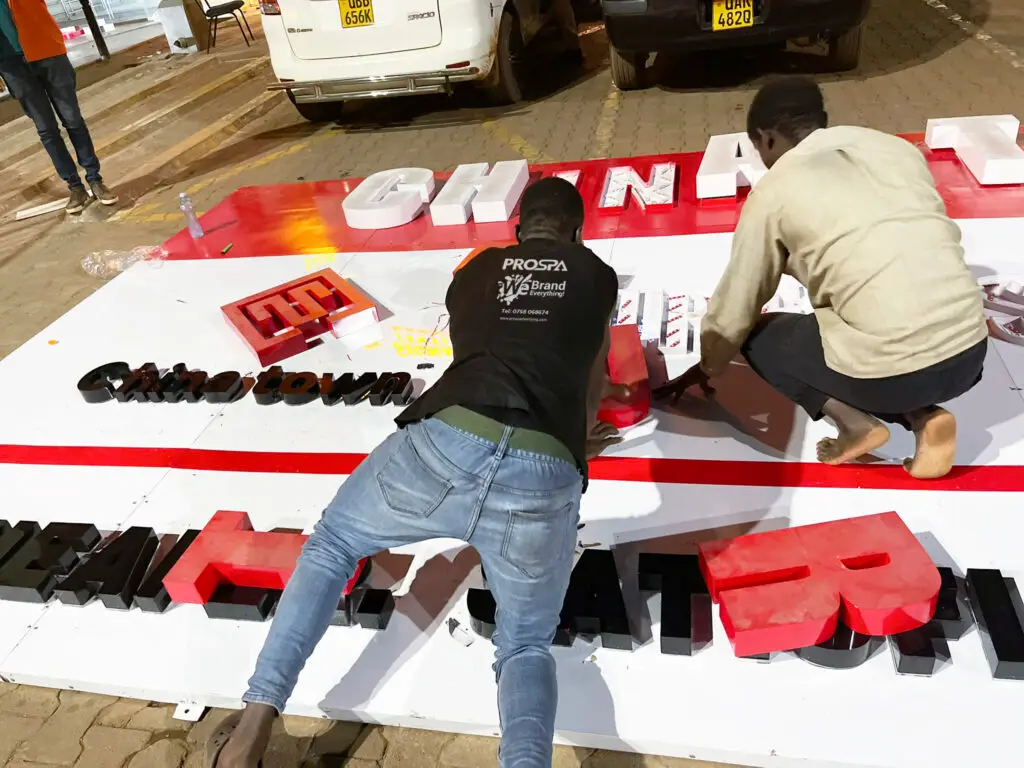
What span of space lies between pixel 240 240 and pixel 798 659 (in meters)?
4.39

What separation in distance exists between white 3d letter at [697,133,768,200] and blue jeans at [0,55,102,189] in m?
4.73

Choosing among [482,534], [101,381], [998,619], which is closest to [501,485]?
[482,534]

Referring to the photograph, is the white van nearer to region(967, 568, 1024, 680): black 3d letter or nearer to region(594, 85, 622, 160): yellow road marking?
region(594, 85, 622, 160): yellow road marking

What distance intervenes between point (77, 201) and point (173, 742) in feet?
18.6

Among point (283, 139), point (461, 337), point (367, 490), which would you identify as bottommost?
point (283, 139)

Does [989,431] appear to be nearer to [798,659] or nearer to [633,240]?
[798,659]

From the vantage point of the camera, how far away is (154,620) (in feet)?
8.78

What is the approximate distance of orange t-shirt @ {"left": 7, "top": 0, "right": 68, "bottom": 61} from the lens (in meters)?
5.76

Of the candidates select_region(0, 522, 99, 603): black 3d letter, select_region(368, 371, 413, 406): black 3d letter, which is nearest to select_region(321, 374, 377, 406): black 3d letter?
select_region(368, 371, 413, 406): black 3d letter

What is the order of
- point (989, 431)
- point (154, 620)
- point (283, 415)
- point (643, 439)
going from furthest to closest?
point (283, 415) → point (643, 439) → point (989, 431) → point (154, 620)

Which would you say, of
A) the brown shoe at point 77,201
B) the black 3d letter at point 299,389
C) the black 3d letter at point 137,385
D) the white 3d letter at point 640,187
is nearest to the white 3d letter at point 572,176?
the white 3d letter at point 640,187

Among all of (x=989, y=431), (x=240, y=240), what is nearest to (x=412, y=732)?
(x=989, y=431)

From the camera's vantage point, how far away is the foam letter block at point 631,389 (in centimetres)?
309

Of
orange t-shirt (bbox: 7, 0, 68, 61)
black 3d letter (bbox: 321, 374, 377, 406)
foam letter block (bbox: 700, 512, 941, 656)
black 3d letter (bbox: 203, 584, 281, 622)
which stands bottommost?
black 3d letter (bbox: 203, 584, 281, 622)
